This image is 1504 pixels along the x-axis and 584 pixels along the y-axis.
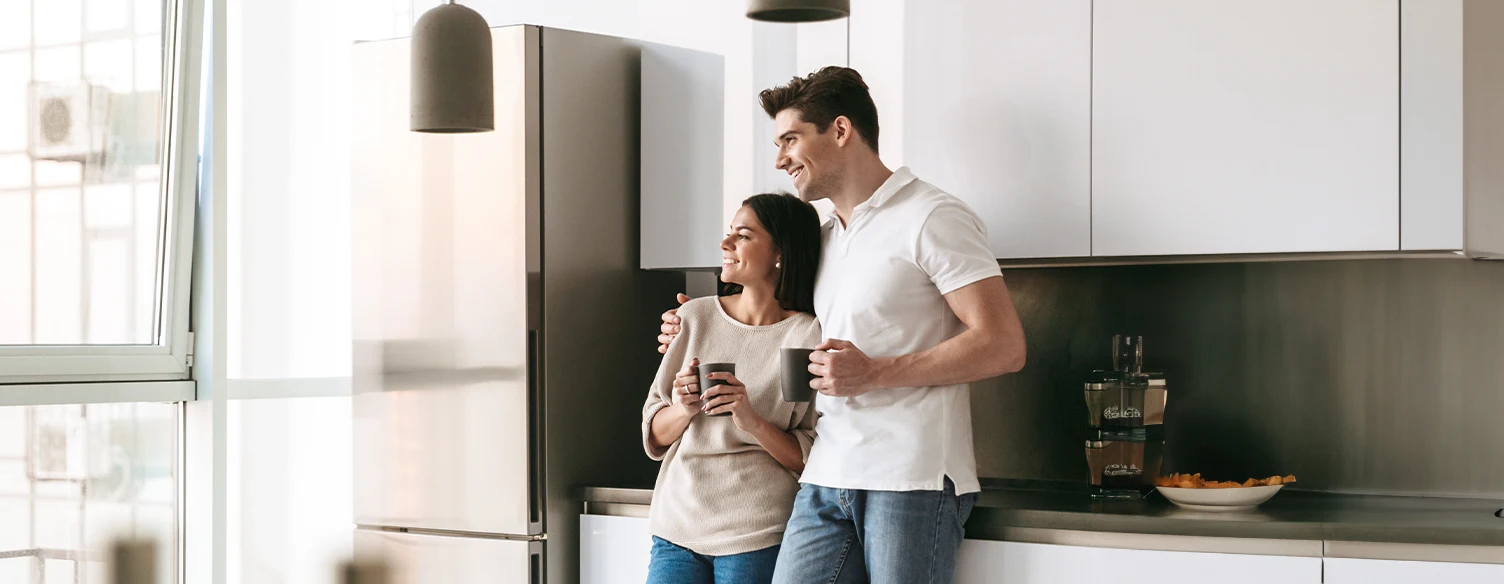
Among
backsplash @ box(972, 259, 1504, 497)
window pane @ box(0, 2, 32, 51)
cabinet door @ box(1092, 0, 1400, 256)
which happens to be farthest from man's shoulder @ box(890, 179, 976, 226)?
window pane @ box(0, 2, 32, 51)

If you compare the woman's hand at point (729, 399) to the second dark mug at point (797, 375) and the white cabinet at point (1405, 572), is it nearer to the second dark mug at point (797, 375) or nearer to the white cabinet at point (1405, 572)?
the second dark mug at point (797, 375)

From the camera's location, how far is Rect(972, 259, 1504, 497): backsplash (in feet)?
8.55

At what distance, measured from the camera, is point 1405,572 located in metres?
2.12

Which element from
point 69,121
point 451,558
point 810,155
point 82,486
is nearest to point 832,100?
point 810,155

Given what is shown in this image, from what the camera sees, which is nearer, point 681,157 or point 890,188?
point 890,188

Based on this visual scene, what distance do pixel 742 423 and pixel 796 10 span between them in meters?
0.87

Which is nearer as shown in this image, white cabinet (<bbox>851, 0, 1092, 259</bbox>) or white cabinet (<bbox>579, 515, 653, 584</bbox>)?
white cabinet (<bbox>851, 0, 1092, 259</bbox>)

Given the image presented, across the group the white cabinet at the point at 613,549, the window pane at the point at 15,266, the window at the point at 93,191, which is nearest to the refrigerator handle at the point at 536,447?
the white cabinet at the point at 613,549

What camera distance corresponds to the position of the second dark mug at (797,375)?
2197 millimetres

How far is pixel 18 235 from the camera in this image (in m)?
3.03

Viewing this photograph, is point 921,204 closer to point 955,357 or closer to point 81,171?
point 955,357

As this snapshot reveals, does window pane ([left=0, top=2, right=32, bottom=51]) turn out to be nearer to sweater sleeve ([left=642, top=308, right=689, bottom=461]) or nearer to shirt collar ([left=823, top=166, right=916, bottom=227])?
sweater sleeve ([left=642, top=308, right=689, bottom=461])

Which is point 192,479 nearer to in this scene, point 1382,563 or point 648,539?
point 648,539

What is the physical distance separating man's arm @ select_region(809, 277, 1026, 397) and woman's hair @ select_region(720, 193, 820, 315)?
0.95 feet
